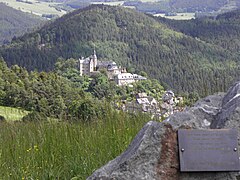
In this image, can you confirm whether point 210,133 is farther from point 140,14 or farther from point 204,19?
point 204,19

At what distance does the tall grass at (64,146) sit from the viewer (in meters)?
5.05

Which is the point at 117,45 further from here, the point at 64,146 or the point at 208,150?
the point at 208,150

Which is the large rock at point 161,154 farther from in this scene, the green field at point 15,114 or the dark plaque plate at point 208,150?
the green field at point 15,114

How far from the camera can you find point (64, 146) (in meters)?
5.57

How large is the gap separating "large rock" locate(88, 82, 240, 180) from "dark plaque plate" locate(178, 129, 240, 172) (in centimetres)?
8

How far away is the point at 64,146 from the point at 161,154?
2.18 m

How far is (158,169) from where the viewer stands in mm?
3652

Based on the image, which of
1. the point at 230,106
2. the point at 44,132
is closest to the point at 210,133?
the point at 230,106

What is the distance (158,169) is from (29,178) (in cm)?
174

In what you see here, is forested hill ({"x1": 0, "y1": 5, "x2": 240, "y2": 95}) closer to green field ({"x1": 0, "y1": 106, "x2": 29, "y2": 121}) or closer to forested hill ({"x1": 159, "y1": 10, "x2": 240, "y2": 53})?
forested hill ({"x1": 159, "y1": 10, "x2": 240, "y2": 53})

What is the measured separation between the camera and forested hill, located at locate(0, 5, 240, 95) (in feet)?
409

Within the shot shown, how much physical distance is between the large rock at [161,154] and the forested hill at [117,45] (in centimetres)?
10089

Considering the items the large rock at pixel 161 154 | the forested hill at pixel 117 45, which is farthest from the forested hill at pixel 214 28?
the large rock at pixel 161 154

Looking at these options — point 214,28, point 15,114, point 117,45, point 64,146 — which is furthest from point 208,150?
point 214,28
